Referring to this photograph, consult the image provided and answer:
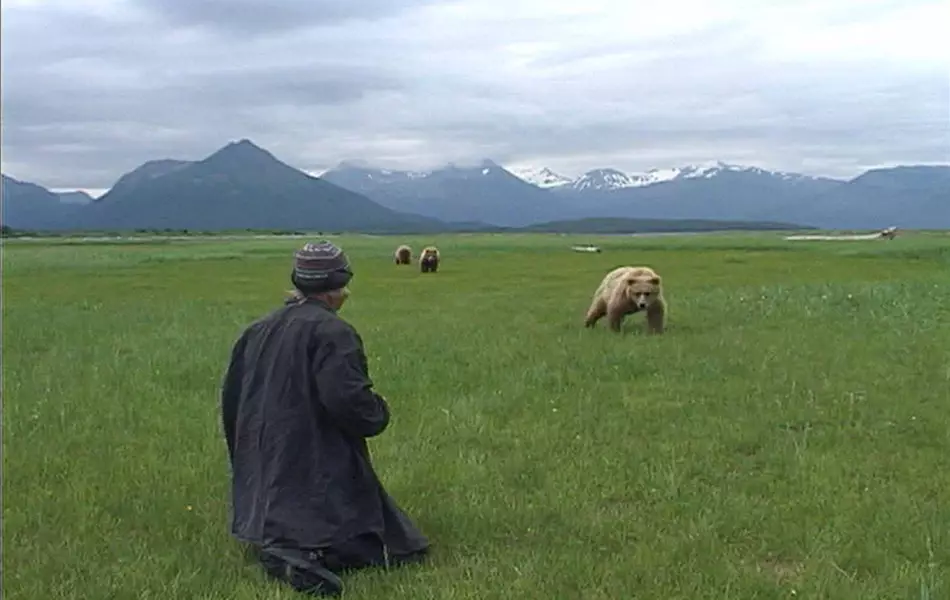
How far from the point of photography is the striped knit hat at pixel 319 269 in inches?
241

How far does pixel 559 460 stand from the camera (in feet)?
28.5

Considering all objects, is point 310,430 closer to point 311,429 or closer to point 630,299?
point 311,429

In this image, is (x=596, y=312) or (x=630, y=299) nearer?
(x=630, y=299)

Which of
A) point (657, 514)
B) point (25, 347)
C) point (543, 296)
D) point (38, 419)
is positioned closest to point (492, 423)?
point (657, 514)

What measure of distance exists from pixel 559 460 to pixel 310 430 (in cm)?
314

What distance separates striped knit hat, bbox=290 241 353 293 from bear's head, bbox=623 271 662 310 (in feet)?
37.2

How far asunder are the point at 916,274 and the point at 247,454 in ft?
110

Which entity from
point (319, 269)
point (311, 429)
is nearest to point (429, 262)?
point (319, 269)

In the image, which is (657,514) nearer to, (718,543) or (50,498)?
(718,543)

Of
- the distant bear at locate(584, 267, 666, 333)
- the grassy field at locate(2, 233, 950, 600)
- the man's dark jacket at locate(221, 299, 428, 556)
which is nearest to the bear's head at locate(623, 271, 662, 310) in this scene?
the distant bear at locate(584, 267, 666, 333)

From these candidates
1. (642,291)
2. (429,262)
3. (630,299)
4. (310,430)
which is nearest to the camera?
(310,430)

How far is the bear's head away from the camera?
1705 cm

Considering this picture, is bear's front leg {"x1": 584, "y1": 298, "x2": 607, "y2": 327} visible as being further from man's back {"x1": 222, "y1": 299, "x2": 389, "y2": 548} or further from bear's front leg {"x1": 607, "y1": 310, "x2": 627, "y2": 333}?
man's back {"x1": 222, "y1": 299, "x2": 389, "y2": 548}

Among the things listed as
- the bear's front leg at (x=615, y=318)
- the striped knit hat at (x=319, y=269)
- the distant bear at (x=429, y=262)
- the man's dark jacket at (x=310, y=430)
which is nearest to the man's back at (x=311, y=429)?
the man's dark jacket at (x=310, y=430)
